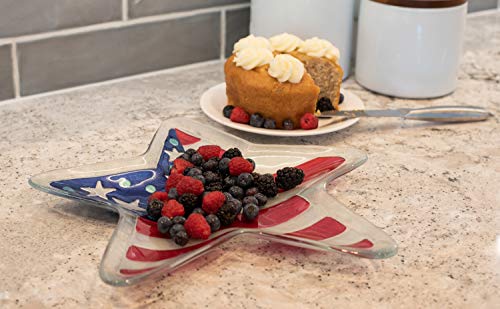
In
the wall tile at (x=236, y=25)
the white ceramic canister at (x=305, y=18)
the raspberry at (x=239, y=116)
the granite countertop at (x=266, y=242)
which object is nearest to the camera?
the granite countertop at (x=266, y=242)

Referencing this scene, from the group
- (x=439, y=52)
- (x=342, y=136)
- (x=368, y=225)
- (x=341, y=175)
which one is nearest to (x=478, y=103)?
(x=439, y=52)

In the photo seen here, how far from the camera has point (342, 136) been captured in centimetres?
96

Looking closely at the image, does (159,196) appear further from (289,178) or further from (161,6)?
(161,6)

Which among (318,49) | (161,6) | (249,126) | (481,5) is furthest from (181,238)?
(481,5)

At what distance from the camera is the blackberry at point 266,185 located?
717mm

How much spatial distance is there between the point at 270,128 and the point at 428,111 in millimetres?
233

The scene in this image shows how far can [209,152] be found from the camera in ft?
2.52

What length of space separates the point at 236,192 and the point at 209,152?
0.26 feet

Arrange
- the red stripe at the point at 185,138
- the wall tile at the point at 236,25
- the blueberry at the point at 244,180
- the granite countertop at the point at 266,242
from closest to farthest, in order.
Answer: the granite countertop at the point at 266,242
the blueberry at the point at 244,180
the red stripe at the point at 185,138
the wall tile at the point at 236,25

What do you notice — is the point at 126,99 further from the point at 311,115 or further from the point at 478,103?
the point at 478,103

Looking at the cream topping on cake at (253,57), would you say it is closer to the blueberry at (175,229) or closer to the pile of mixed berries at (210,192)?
the pile of mixed berries at (210,192)

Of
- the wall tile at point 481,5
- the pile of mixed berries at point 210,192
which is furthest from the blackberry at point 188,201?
the wall tile at point 481,5

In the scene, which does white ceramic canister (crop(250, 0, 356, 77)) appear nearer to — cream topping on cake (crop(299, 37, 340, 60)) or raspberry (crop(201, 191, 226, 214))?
cream topping on cake (crop(299, 37, 340, 60))

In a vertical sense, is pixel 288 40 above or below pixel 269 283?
above
